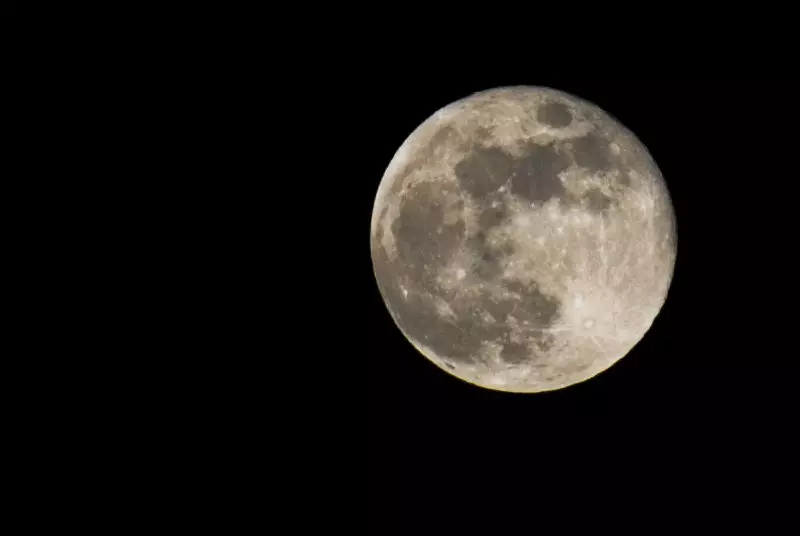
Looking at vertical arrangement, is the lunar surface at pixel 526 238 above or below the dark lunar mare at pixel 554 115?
below

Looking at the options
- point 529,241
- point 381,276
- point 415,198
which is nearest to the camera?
point 529,241

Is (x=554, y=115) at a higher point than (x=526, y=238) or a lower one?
higher

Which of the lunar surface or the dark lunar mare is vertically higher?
the dark lunar mare

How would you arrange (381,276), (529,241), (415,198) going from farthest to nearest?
1. (381,276)
2. (415,198)
3. (529,241)

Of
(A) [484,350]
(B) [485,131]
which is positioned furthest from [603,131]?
(A) [484,350]

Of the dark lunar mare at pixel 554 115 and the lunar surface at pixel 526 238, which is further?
the dark lunar mare at pixel 554 115

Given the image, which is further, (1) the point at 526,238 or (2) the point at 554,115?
(2) the point at 554,115

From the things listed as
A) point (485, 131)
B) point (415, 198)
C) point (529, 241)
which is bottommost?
point (529, 241)

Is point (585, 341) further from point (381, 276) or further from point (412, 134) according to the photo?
point (412, 134)
